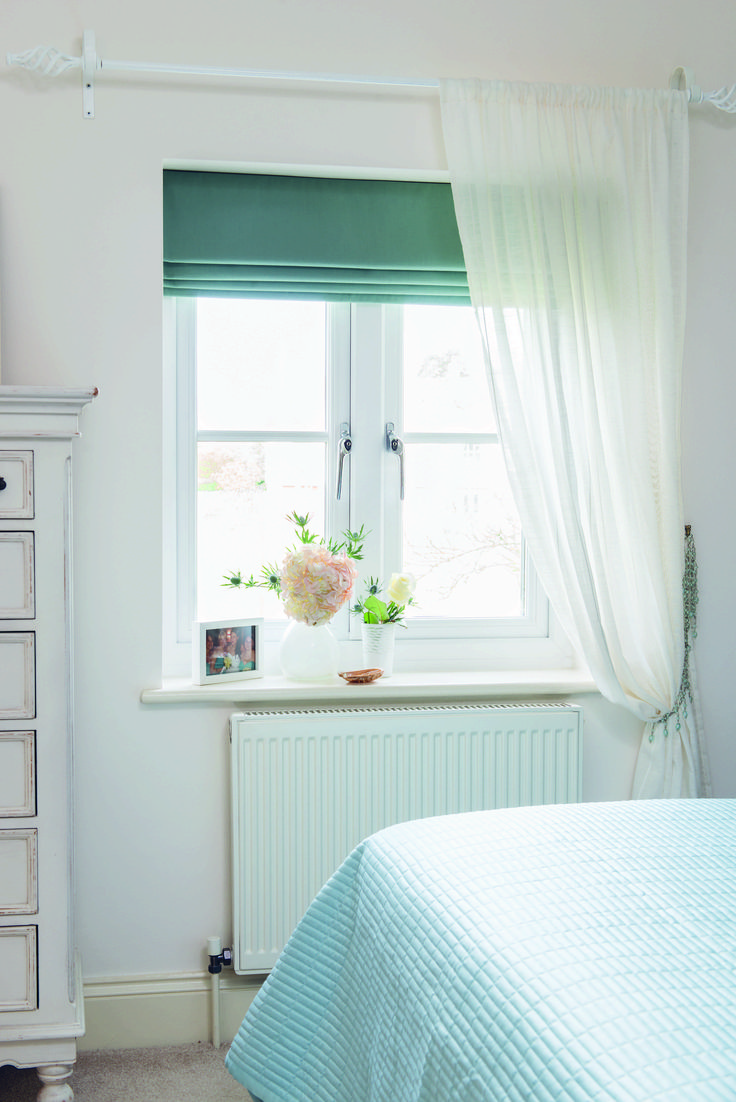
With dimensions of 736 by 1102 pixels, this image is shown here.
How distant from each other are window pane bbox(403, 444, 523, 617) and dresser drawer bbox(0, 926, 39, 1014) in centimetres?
121

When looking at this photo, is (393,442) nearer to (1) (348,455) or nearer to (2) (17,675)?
(1) (348,455)

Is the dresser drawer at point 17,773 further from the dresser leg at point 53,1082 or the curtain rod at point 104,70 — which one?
the curtain rod at point 104,70

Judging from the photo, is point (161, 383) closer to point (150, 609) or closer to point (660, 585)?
point (150, 609)

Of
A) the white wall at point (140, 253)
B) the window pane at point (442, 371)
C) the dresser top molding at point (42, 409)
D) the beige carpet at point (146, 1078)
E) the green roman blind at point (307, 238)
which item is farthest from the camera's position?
the window pane at point (442, 371)

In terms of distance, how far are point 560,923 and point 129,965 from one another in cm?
143

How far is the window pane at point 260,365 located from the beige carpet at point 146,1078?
1507 millimetres

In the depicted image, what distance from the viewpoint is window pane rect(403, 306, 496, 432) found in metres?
2.41

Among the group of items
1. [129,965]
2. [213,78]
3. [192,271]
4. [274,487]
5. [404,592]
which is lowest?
[129,965]

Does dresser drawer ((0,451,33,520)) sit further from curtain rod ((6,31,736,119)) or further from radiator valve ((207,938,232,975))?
radiator valve ((207,938,232,975))

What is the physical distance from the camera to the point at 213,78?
211cm

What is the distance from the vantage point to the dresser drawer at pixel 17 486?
1.71 m

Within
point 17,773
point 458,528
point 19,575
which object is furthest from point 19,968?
point 458,528

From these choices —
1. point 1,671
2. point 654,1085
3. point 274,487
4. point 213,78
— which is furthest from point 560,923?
point 213,78

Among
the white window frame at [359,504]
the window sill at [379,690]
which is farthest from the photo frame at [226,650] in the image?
the white window frame at [359,504]
